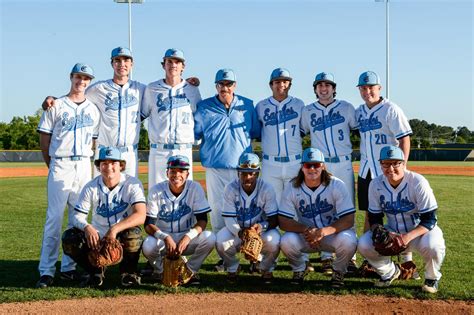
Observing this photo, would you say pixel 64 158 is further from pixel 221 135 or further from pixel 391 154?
pixel 391 154

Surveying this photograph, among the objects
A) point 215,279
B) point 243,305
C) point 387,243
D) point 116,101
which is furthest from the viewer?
point 116,101

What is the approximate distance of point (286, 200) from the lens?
15.3 feet

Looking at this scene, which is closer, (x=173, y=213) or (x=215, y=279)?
(x=173, y=213)

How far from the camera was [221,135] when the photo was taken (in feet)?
17.1

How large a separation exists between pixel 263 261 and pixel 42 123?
7.54 ft

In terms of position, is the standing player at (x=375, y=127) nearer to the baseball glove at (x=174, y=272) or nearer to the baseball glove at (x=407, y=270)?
the baseball glove at (x=407, y=270)

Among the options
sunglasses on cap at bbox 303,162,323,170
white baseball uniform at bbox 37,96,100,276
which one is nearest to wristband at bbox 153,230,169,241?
white baseball uniform at bbox 37,96,100,276

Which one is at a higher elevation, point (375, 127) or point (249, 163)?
point (375, 127)

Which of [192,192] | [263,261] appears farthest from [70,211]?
[263,261]

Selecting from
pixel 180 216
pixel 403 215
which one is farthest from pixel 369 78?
pixel 180 216

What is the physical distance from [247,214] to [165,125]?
1.24 metres

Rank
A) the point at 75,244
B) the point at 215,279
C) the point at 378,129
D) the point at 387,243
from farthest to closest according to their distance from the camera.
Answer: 1. the point at 378,129
2. the point at 215,279
3. the point at 75,244
4. the point at 387,243

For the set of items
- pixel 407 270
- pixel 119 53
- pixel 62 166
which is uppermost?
pixel 119 53

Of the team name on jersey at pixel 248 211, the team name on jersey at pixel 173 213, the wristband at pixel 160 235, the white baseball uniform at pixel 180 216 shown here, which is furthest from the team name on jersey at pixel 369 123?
the wristband at pixel 160 235
